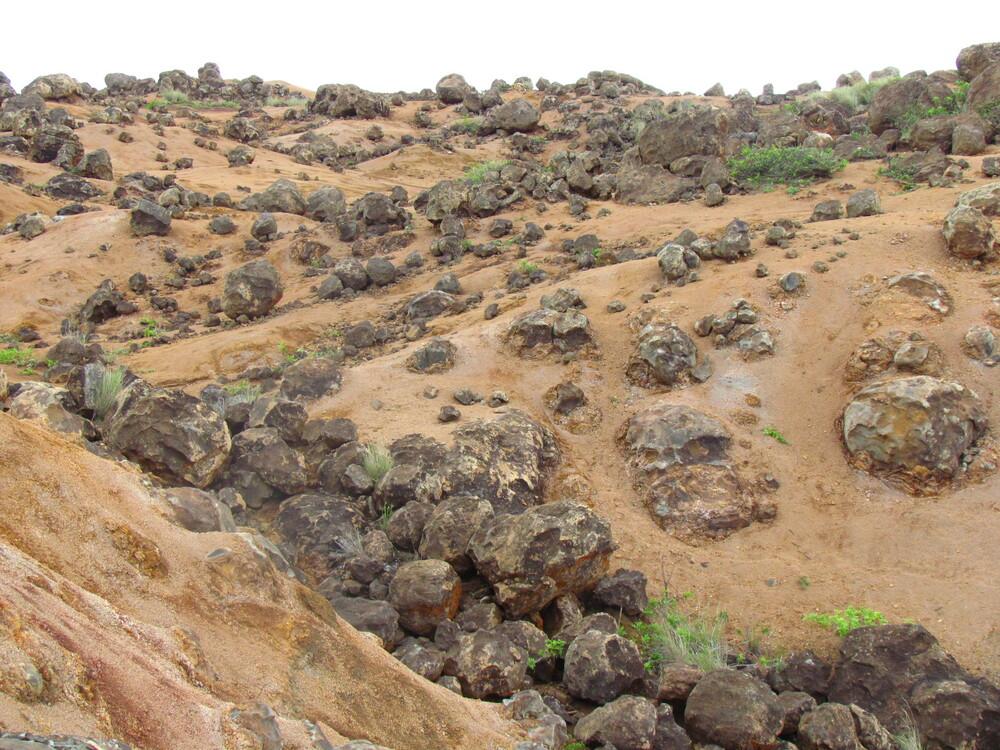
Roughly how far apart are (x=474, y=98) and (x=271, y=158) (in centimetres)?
934

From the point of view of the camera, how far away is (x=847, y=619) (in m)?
4.70

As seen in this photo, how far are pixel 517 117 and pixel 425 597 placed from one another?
21.5 metres

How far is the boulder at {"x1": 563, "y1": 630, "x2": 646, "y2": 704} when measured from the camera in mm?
3733

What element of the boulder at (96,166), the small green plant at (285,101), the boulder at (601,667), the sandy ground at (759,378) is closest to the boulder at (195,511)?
the boulder at (601,667)

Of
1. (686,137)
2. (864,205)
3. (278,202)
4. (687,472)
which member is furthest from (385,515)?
(278,202)

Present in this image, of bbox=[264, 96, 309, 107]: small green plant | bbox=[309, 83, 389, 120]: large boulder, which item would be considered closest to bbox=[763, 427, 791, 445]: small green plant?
bbox=[309, 83, 389, 120]: large boulder

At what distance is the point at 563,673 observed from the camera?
13.3 ft

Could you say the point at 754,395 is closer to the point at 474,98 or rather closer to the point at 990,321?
the point at 990,321

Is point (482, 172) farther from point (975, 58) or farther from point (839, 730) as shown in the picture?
point (839, 730)

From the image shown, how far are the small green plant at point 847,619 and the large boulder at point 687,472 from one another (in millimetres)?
1079

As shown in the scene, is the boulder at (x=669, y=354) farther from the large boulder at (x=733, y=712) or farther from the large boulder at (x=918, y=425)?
the large boulder at (x=733, y=712)

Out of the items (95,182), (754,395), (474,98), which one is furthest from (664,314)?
(474,98)

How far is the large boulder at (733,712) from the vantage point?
11.2 feet

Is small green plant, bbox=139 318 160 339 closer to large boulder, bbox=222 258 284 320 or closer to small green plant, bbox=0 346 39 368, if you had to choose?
large boulder, bbox=222 258 284 320
